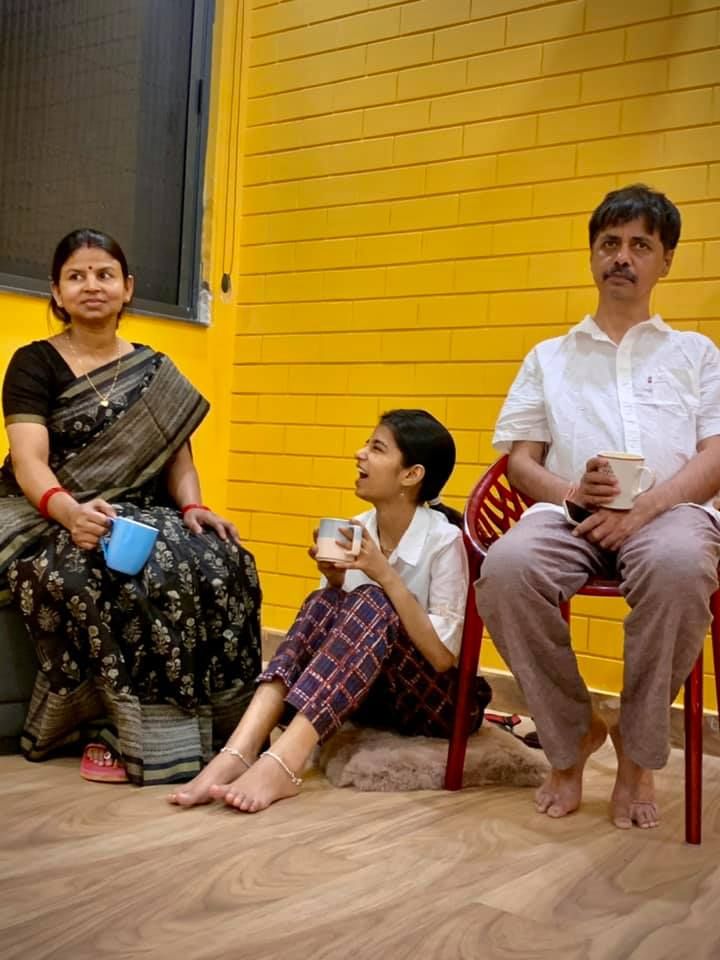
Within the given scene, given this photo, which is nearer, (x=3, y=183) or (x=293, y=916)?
(x=293, y=916)

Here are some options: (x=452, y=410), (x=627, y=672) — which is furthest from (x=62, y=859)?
(x=452, y=410)

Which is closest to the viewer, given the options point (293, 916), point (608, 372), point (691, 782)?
point (293, 916)

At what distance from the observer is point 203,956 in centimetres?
137

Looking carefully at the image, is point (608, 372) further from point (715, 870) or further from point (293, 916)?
point (293, 916)

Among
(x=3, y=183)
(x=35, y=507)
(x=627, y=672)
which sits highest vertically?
(x=3, y=183)

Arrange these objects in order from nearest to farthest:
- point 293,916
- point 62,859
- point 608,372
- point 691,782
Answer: point 293,916, point 62,859, point 691,782, point 608,372

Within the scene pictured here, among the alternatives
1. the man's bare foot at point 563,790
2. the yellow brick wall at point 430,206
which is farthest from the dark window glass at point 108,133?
the man's bare foot at point 563,790

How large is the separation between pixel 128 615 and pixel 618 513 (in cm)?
102

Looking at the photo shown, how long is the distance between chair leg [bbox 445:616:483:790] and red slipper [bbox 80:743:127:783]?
0.67 meters

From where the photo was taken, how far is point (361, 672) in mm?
2205

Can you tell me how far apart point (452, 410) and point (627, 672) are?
4.58 feet

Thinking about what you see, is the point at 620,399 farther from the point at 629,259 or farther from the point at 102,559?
the point at 102,559

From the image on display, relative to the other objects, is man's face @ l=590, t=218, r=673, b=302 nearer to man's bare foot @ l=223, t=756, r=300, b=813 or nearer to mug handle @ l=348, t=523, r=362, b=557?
mug handle @ l=348, t=523, r=362, b=557

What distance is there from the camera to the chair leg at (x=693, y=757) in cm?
201
